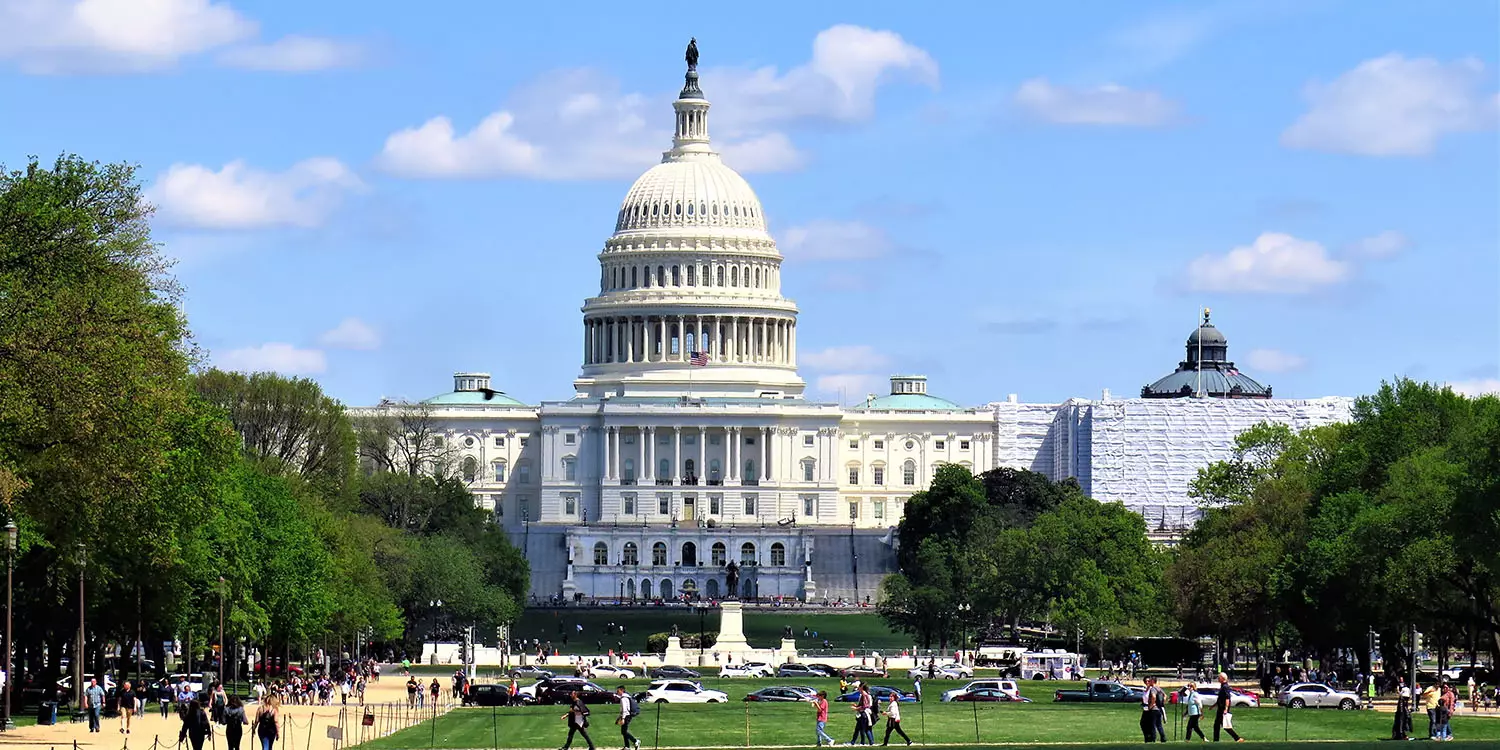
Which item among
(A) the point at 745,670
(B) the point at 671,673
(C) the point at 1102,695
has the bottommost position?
(C) the point at 1102,695

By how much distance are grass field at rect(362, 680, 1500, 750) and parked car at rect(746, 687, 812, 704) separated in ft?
5.38

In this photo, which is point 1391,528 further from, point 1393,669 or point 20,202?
point 20,202

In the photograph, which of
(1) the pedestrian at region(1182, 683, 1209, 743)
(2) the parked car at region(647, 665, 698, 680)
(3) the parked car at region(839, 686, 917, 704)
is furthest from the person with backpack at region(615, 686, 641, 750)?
(2) the parked car at region(647, 665, 698, 680)

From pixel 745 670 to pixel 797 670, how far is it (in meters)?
4.03

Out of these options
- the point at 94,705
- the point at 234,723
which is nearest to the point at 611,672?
the point at 94,705

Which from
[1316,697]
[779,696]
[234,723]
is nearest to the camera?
[234,723]

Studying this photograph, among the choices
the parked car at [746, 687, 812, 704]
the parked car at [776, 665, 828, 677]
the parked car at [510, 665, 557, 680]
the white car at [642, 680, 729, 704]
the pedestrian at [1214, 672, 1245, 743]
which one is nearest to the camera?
the pedestrian at [1214, 672, 1245, 743]

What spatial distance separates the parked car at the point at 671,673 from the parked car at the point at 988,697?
17442mm

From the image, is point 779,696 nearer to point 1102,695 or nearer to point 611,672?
point 1102,695

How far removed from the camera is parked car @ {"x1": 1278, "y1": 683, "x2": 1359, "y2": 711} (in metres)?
84.6

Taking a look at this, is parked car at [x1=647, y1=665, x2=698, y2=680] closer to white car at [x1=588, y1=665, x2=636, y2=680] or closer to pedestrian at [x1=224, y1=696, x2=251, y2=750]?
white car at [x1=588, y1=665, x2=636, y2=680]

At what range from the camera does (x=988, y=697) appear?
9050 cm

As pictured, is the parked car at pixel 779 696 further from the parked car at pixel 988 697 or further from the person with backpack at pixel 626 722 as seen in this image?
the person with backpack at pixel 626 722

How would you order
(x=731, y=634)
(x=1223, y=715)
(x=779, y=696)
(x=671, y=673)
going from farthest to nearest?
(x=731, y=634), (x=671, y=673), (x=779, y=696), (x=1223, y=715)
